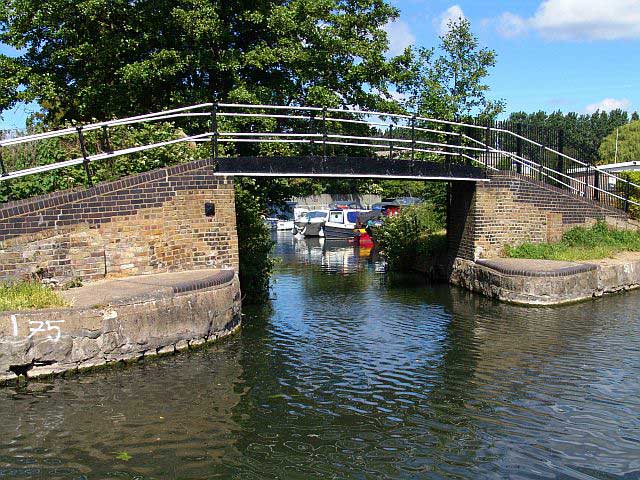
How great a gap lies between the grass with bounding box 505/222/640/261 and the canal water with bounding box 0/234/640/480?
3703mm

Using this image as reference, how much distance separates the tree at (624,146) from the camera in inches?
2179

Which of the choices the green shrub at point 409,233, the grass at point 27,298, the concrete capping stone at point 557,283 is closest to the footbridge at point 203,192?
the grass at point 27,298

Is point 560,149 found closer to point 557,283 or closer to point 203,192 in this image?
point 557,283

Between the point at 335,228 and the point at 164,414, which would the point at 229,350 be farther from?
the point at 335,228

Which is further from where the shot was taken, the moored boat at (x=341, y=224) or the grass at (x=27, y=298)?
the moored boat at (x=341, y=224)

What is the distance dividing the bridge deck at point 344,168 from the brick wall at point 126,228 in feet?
1.48

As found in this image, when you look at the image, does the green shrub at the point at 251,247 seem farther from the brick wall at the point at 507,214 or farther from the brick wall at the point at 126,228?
the brick wall at the point at 507,214

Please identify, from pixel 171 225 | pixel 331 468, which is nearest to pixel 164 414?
pixel 331 468

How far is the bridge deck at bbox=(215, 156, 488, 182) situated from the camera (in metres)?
11.5

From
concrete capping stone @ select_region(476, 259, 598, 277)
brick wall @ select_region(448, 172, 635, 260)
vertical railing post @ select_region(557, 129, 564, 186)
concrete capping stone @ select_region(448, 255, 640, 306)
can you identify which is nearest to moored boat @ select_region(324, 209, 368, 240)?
vertical railing post @ select_region(557, 129, 564, 186)

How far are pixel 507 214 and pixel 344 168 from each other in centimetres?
491

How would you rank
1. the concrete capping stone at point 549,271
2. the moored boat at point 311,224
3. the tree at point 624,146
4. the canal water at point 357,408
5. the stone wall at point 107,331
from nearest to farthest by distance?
the canal water at point 357,408, the stone wall at point 107,331, the concrete capping stone at point 549,271, the moored boat at point 311,224, the tree at point 624,146

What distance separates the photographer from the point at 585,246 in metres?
15.5

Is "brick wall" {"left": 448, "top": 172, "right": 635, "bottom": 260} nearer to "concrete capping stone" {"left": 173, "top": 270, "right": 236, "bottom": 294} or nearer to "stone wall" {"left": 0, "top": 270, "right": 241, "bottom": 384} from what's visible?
"concrete capping stone" {"left": 173, "top": 270, "right": 236, "bottom": 294}
